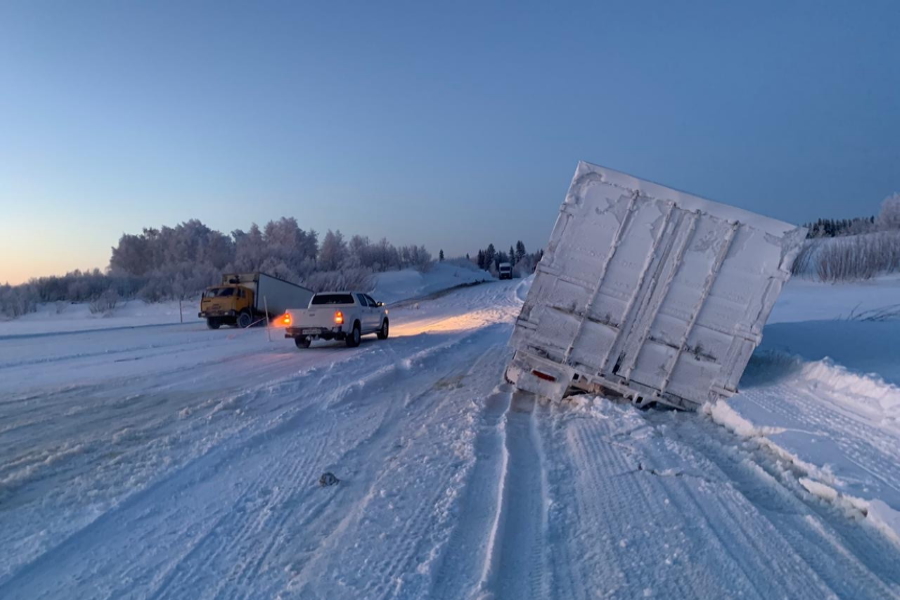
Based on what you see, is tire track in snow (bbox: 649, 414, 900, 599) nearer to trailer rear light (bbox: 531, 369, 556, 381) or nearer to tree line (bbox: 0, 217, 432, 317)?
trailer rear light (bbox: 531, 369, 556, 381)

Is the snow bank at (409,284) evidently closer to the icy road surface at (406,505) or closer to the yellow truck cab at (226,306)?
the yellow truck cab at (226,306)

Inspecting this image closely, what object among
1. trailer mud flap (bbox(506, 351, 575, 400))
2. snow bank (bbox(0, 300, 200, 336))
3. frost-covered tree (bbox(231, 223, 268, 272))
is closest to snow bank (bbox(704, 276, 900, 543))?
trailer mud flap (bbox(506, 351, 575, 400))

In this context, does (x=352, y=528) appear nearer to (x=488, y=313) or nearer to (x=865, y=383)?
(x=865, y=383)

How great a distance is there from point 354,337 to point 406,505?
50.3 ft

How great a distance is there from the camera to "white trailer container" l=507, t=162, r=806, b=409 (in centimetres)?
927

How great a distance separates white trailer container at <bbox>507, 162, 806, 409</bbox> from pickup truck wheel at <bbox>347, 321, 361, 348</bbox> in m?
11.3

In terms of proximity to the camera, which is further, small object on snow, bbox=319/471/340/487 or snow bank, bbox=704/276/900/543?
small object on snow, bbox=319/471/340/487

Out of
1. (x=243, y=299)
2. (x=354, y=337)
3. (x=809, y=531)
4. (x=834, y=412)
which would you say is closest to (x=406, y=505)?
(x=809, y=531)

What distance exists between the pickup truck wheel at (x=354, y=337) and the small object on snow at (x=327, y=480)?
45.5ft

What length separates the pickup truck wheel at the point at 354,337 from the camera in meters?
20.9

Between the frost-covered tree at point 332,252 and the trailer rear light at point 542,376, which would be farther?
the frost-covered tree at point 332,252

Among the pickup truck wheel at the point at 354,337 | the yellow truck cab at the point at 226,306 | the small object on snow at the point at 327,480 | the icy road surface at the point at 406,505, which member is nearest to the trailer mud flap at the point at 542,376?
the icy road surface at the point at 406,505

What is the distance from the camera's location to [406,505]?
20.0 feet

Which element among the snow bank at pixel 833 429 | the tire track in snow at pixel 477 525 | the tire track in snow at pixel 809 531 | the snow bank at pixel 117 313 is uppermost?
the snow bank at pixel 833 429
